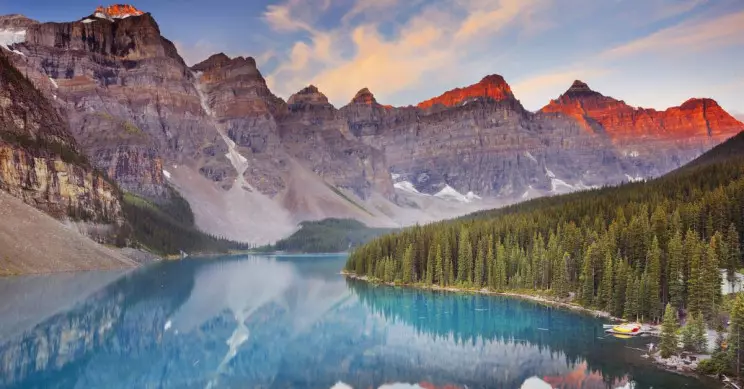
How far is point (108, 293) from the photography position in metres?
99.5

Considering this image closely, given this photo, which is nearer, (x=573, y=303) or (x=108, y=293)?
(x=573, y=303)

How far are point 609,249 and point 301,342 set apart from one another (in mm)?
41787

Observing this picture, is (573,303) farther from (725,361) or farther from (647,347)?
(725,361)

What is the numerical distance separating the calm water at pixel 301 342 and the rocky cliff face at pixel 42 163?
182ft

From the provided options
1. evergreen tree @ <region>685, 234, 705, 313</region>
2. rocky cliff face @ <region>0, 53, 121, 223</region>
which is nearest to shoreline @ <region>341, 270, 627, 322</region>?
evergreen tree @ <region>685, 234, 705, 313</region>

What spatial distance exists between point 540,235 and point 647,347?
46.2 m

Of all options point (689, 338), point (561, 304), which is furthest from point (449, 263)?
point (689, 338)

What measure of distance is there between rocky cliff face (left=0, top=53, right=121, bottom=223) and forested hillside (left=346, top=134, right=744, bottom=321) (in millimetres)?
85069

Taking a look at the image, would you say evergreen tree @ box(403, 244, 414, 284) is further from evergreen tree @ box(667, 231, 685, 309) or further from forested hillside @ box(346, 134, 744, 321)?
evergreen tree @ box(667, 231, 685, 309)

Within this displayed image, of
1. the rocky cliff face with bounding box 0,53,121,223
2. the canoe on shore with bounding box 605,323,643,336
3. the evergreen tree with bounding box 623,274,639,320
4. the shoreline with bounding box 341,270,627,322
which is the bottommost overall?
the canoe on shore with bounding box 605,323,643,336

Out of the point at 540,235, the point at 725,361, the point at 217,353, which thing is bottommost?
the point at 217,353

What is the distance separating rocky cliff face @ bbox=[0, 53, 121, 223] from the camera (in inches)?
5891

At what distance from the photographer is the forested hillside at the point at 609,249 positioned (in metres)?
66.8

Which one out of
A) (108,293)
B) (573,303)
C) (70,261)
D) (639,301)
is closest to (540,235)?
(573,303)
